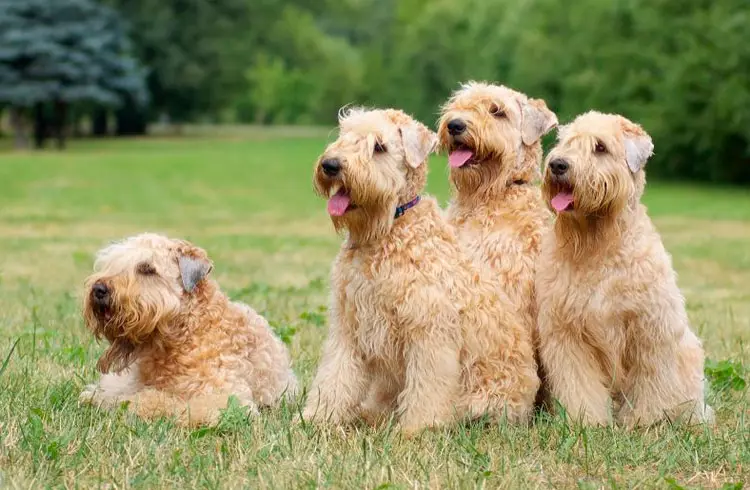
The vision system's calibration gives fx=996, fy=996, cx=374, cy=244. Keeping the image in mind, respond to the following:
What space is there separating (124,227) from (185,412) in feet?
44.0

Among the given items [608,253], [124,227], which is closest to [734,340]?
[608,253]

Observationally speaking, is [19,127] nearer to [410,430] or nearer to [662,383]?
[410,430]

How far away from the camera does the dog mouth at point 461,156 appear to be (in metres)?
5.62

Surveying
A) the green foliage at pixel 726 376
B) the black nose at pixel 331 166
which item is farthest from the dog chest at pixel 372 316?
the green foliage at pixel 726 376

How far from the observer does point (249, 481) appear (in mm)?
4242

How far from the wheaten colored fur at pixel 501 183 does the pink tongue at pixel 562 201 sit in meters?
0.51

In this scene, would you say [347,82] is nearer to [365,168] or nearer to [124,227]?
[124,227]

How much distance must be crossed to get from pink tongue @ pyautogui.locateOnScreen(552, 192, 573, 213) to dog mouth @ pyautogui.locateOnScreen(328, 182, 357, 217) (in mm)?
1035

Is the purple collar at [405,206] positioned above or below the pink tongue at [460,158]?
below

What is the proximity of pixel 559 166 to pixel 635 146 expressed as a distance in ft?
1.62

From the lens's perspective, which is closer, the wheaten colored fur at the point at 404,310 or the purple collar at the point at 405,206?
the wheaten colored fur at the point at 404,310

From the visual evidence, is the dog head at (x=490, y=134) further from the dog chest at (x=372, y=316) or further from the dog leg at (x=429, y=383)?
the dog leg at (x=429, y=383)

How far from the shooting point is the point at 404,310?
200 inches

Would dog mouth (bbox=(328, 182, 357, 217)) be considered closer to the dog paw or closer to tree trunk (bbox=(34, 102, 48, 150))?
the dog paw
